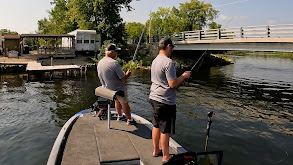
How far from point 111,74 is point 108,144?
190cm

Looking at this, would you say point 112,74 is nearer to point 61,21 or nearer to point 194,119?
point 194,119

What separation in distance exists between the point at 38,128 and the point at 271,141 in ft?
31.0

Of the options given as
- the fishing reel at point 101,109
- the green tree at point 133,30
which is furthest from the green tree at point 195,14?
the fishing reel at point 101,109

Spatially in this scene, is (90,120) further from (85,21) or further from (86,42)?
(85,21)

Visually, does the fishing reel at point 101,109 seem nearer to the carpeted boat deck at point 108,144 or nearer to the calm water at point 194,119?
the carpeted boat deck at point 108,144

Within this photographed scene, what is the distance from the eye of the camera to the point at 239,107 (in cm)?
1433

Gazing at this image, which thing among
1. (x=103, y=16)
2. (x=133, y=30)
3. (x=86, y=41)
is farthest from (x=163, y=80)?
(x=133, y=30)

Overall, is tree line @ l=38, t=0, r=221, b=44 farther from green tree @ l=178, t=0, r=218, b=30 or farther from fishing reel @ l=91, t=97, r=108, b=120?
fishing reel @ l=91, t=97, r=108, b=120

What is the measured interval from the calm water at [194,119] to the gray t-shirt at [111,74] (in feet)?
10.5

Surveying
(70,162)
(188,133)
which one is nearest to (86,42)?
(188,133)

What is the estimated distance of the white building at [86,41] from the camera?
132 feet

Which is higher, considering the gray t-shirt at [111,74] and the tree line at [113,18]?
the tree line at [113,18]

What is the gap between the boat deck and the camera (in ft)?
15.3

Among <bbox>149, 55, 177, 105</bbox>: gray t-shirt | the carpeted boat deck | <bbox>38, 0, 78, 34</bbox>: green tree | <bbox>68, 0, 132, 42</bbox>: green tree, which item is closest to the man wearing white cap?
the carpeted boat deck
